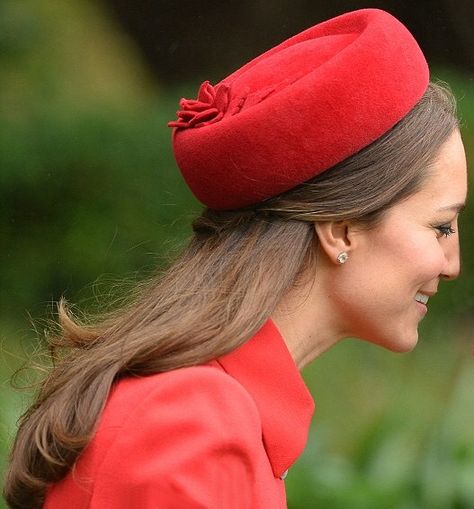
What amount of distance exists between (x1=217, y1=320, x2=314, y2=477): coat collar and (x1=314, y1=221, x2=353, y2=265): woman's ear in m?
0.16

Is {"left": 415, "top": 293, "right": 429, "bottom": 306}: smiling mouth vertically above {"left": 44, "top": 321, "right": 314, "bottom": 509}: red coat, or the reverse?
{"left": 44, "top": 321, "right": 314, "bottom": 509}: red coat

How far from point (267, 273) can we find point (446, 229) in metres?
0.36

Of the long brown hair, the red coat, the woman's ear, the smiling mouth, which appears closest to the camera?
the red coat

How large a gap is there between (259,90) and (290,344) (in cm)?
45

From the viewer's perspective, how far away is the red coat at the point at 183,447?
88.2 inches

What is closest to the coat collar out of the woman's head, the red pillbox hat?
the woman's head

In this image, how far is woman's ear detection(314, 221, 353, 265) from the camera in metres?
2.52

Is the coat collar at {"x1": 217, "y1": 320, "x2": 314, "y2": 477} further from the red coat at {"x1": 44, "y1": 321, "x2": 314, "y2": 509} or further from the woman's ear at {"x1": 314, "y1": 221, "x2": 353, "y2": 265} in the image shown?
the woman's ear at {"x1": 314, "y1": 221, "x2": 353, "y2": 265}

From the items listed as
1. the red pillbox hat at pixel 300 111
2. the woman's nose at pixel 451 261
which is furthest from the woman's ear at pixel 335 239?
the woman's nose at pixel 451 261

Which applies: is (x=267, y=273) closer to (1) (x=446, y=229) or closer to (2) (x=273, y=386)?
(2) (x=273, y=386)

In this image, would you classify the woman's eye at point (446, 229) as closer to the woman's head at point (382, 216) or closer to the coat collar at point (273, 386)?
the woman's head at point (382, 216)

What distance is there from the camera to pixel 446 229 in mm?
2605

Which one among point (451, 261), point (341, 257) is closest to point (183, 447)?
point (341, 257)

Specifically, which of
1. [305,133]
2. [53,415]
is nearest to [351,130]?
[305,133]
